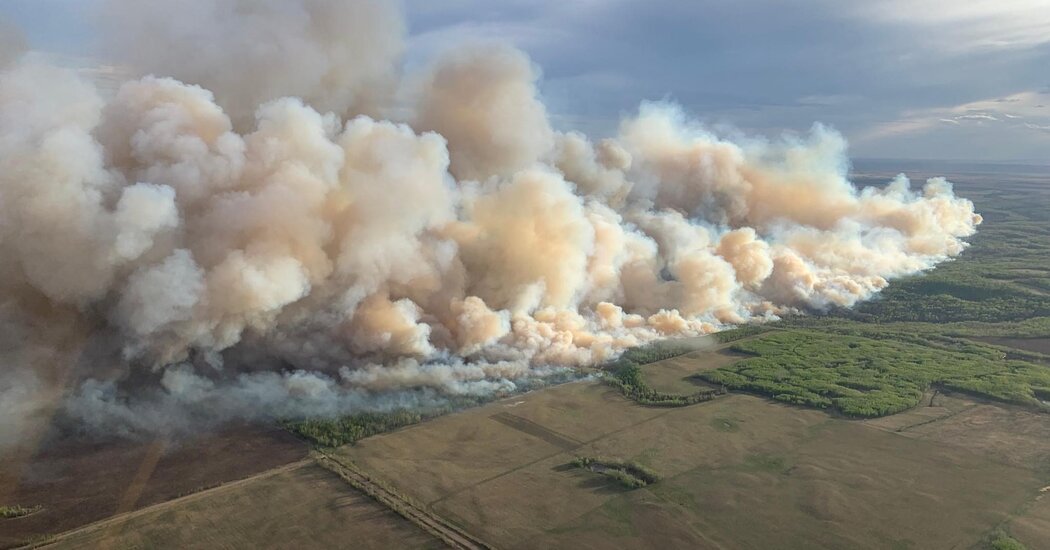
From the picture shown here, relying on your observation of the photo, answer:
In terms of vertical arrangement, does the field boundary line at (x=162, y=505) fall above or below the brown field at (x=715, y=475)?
above

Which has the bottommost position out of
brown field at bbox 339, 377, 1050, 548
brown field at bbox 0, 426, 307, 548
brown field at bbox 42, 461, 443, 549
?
brown field at bbox 339, 377, 1050, 548

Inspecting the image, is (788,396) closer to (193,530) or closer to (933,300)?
(193,530)

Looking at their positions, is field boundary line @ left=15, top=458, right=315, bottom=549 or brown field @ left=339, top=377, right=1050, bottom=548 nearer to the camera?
field boundary line @ left=15, top=458, right=315, bottom=549

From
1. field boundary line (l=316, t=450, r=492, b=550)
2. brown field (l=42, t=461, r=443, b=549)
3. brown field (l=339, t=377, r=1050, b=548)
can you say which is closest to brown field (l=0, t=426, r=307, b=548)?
brown field (l=42, t=461, r=443, b=549)

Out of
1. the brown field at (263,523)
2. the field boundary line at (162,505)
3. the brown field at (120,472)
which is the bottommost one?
the brown field at (263,523)

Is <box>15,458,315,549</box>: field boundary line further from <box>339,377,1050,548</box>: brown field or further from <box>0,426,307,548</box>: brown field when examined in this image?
<box>339,377,1050,548</box>: brown field

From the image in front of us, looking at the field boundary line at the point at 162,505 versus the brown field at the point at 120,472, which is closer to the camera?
the field boundary line at the point at 162,505

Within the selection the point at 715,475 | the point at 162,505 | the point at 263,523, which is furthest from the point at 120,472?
the point at 715,475

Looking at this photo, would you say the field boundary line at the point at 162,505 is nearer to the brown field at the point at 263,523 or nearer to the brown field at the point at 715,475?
the brown field at the point at 263,523

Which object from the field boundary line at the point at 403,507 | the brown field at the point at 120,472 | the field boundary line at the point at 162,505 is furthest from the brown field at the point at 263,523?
the brown field at the point at 120,472
